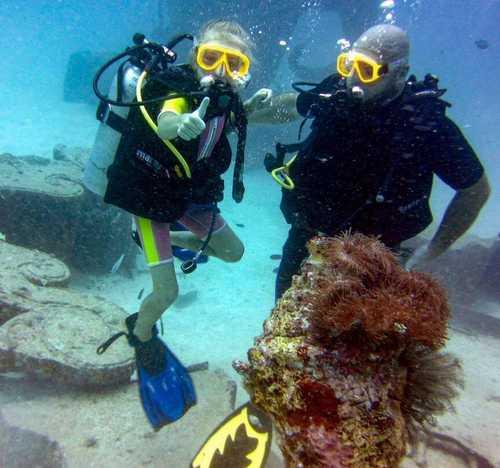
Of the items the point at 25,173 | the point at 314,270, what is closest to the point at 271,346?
the point at 314,270

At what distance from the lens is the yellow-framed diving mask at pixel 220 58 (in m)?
3.22

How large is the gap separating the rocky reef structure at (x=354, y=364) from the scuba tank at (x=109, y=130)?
244 cm

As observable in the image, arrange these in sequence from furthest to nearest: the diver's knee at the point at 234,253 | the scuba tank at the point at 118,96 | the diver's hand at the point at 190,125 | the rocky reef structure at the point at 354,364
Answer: the diver's knee at the point at 234,253
the scuba tank at the point at 118,96
the diver's hand at the point at 190,125
the rocky reef structure at the point at 354,364

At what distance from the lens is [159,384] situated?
3908mm

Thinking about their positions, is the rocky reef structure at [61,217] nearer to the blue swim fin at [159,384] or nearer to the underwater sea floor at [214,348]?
the underwater sea floor at [214,348]

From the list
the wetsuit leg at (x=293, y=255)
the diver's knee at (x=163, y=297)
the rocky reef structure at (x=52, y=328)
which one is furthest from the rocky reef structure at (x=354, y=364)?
the rocky reef structure at (x=52, y=328)

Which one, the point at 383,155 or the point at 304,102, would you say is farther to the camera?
the point at 304,102

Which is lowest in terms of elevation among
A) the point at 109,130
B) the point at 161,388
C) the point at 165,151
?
the point at 161,388

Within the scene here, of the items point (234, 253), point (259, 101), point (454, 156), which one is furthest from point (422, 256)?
point (259, 101)

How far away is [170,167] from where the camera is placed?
3.40 metres

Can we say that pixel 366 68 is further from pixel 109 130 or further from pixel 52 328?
pixel 52 328

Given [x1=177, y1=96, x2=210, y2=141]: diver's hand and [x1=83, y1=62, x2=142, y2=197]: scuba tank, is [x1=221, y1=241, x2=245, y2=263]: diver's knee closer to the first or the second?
[x1=83, y1=62, x2=142, y2=197]: scuba tank

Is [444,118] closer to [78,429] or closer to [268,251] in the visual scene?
[78,429]

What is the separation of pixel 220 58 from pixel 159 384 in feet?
10.6
